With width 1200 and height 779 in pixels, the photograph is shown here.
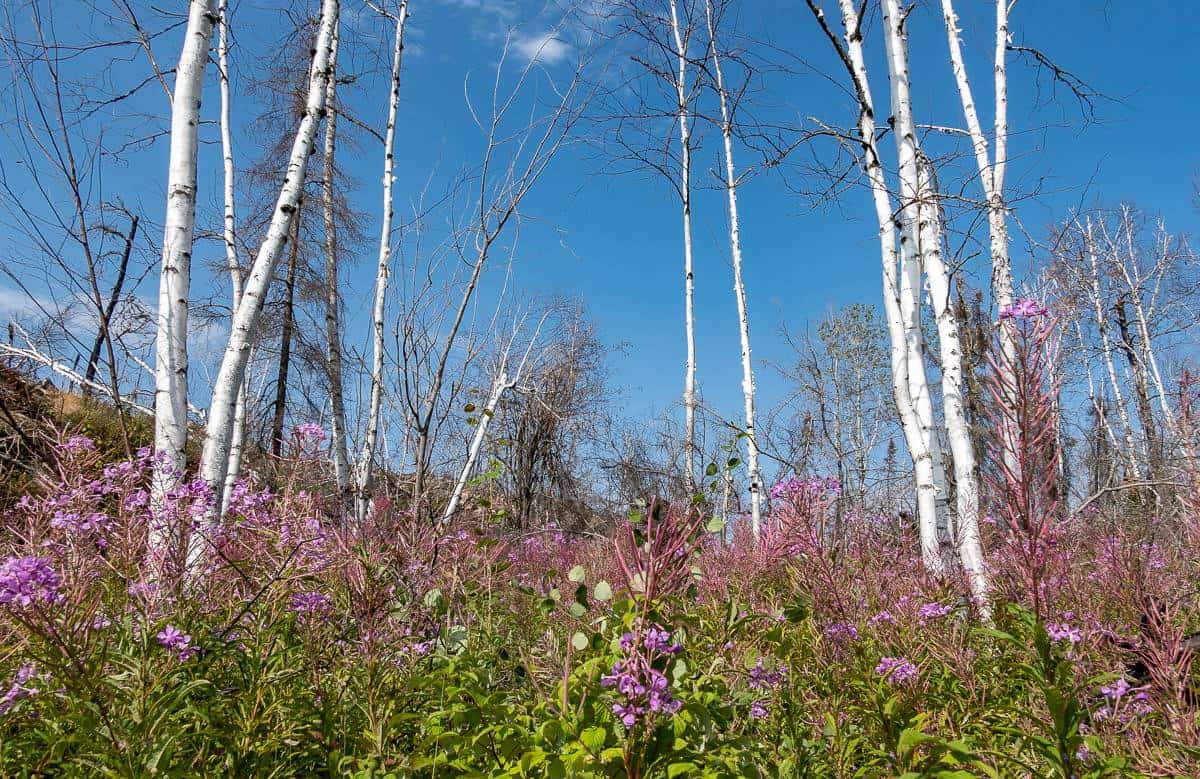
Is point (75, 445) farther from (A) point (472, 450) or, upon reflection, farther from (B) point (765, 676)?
(B) point (765, 676)

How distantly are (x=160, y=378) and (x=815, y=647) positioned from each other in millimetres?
3839

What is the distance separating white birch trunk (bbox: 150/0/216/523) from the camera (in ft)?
11.6

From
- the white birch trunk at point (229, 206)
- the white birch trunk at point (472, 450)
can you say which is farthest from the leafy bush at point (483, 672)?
the white birch trunk at point (229, 206)

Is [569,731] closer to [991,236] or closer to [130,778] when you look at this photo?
[130,778]

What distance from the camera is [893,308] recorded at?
16.2 feet

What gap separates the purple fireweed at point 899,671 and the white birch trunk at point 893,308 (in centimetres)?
199

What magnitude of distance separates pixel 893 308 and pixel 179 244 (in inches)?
202

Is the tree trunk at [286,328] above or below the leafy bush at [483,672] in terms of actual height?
above

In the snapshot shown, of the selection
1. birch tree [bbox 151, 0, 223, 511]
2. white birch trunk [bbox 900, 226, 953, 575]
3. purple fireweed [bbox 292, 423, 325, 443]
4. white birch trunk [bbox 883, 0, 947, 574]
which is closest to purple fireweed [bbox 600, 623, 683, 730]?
purple fireweed [bbox 292, 423, 325, 443]

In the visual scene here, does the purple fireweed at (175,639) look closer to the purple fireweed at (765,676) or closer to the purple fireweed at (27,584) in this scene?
the purple fireweed at (27,584)

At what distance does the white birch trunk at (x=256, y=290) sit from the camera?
3625 mm

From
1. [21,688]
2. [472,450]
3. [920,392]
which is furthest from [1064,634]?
[472,450]

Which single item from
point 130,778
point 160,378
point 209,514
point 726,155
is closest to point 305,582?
point 209,514

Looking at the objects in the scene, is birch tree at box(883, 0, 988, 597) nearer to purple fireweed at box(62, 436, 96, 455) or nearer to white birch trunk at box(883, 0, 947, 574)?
white birch trunk at box(883, 0, 947, 574)
